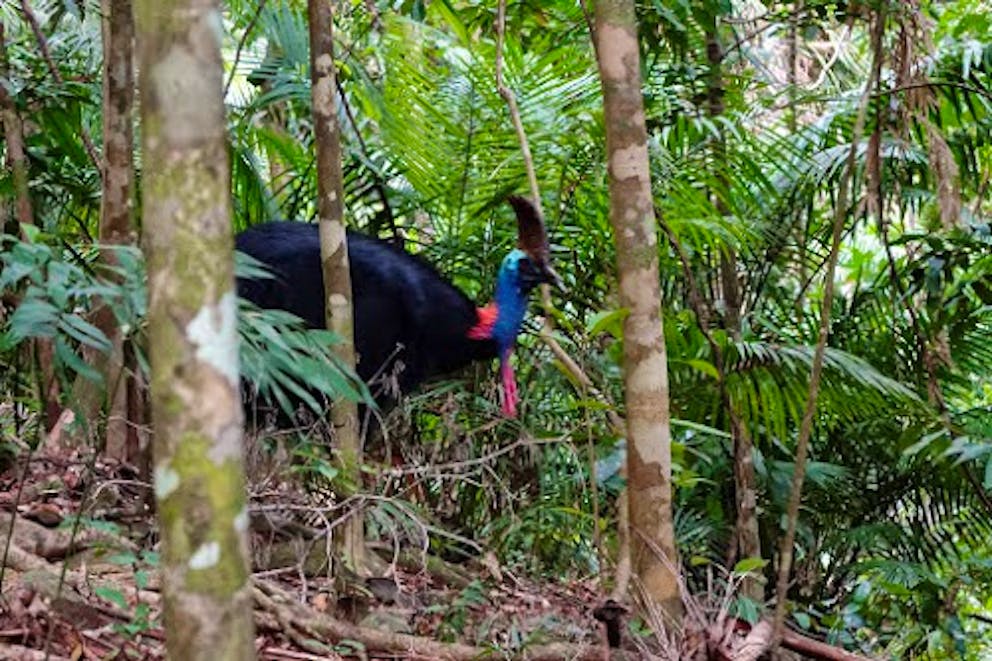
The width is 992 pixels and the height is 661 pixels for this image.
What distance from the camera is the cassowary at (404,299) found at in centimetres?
404

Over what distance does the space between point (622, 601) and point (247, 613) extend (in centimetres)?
143

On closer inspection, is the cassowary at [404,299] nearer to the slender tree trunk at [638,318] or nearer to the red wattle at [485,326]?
the red wattle at [485,326]

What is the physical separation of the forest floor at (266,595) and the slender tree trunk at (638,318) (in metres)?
0.23

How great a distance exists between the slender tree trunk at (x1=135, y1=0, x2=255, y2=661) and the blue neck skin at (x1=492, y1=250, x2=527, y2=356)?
244 cm

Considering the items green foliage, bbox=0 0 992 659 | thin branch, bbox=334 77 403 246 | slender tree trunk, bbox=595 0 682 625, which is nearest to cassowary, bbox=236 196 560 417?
green foliage, bbox=0 0 992 659

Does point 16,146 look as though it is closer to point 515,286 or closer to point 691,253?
point 515,286

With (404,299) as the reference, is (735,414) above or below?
below

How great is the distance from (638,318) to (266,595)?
41.7 inches

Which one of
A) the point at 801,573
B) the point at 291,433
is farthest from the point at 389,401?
the point at 801,573

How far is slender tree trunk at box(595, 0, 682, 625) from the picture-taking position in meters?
3.07

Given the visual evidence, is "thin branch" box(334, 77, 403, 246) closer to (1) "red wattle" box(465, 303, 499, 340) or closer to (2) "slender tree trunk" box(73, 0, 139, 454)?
(1) "red wattle" box(465, 303, 499, 340)

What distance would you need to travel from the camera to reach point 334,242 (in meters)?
3.32

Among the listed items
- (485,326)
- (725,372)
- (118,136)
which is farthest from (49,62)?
(725,372)

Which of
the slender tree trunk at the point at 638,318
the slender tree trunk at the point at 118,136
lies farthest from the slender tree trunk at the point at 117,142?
the slender tree trunk at the point at 638,318
